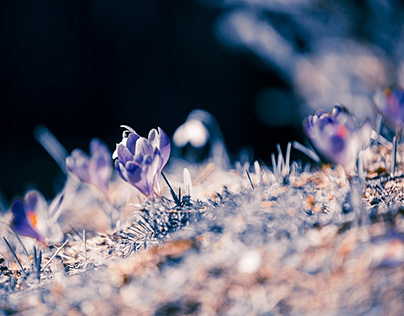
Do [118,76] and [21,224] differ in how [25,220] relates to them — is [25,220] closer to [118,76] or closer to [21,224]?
[21,224]

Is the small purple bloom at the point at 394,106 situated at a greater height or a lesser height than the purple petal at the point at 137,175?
greater

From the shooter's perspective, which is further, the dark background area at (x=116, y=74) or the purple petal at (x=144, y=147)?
the dark background area at (x=116, y=74)

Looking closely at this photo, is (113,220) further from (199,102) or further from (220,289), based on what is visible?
(199,102)

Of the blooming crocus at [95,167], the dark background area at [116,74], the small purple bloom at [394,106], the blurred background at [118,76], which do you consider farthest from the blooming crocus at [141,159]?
the dark background area at [116,74]

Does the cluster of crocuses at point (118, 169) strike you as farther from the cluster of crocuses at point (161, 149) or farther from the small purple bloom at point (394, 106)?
the small purple bloom at point (394, 106)

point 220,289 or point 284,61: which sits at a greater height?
point 284,61

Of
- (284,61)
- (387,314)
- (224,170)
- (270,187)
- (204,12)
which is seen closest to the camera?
(387,314)

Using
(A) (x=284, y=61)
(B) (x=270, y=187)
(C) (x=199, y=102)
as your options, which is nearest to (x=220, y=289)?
(B) (x=270, y=187)

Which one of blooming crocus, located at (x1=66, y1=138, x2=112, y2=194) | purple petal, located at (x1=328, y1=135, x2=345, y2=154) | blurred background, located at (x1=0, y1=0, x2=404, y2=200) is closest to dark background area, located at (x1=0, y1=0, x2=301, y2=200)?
blurred background, located at (x1=0, y1=0, x2=404, y2=200)
